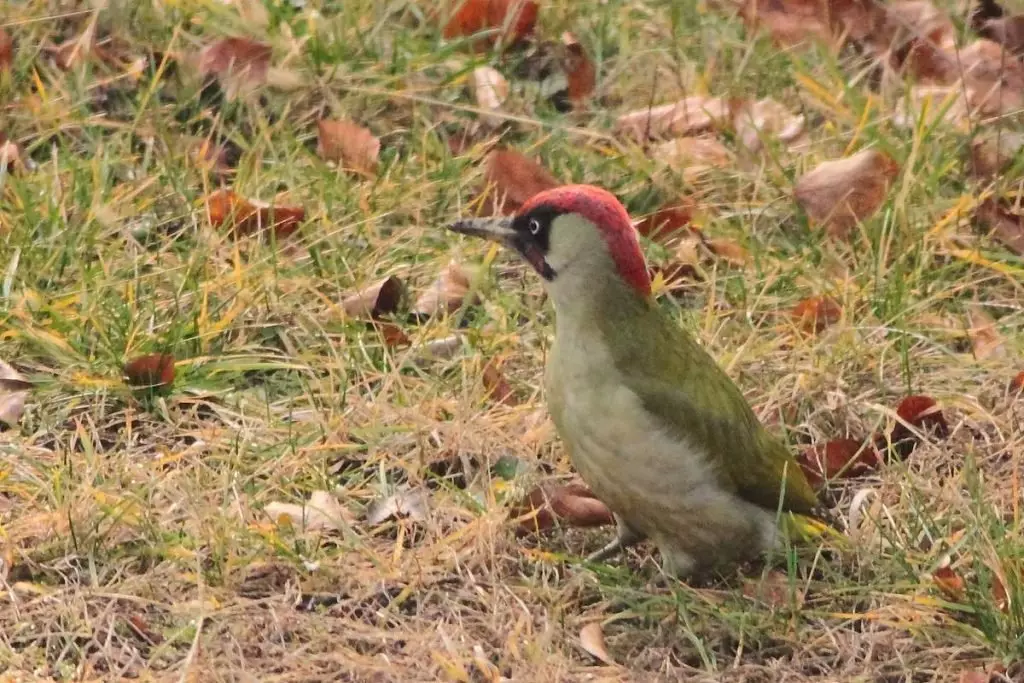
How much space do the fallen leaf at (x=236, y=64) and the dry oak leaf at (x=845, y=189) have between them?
146 cm

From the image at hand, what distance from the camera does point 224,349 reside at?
11.7ft

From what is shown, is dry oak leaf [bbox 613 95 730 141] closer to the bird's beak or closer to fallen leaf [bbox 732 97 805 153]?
fallen leaf [bbox 732 97 805 153]

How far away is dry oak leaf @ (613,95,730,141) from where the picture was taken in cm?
440

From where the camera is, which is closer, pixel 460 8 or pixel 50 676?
pixel 50 676

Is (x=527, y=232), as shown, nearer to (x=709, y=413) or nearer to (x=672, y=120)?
(x=709, y=413)

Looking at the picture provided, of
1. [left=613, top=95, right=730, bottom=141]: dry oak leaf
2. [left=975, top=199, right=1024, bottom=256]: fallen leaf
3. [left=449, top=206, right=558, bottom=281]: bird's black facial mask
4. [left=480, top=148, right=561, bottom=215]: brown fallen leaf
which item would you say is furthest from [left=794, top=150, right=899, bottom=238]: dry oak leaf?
[left=449, top=206, right=558, bottom=281]: bird's black facial mask

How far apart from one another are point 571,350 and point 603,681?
1.91ft

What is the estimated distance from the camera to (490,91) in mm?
4496

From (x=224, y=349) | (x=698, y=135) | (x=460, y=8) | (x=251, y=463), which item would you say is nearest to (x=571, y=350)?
(x=251, y=463)

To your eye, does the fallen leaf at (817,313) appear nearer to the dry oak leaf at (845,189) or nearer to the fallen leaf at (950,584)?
the dry oak leaf at (845,189)

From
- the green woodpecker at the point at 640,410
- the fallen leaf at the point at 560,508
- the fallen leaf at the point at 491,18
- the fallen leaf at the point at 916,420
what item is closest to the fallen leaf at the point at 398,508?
the fallen leaf at the point at 560,508

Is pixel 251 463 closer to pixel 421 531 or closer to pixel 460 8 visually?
pixel 421 531

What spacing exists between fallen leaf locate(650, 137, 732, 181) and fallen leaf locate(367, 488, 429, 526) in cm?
139

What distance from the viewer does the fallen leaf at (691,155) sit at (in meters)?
4.21
